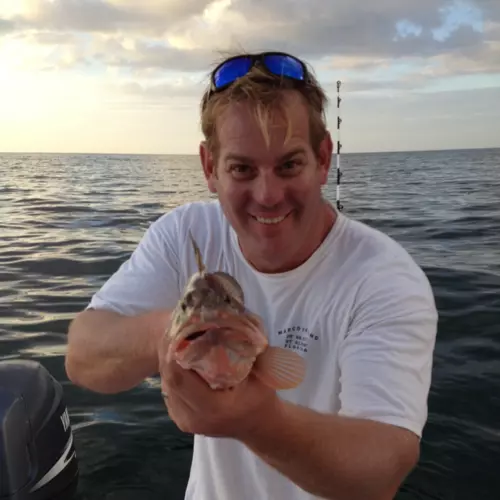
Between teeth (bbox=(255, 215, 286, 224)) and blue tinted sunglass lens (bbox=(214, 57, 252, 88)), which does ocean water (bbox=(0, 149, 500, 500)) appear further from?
blue tinted sunglass lens (bbox=(214, 57, 252, 88))

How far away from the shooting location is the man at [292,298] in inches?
95.3

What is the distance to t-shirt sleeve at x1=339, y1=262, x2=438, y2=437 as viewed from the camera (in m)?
2.46

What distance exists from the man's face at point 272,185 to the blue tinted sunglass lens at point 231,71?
0.18m

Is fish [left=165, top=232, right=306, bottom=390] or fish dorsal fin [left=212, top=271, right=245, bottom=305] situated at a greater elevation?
fish dorsal fin [left=212, top=271, right=245, bottom=305]

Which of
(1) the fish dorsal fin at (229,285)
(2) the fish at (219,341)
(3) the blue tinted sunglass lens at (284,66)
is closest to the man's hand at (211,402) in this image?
(2) the fish at (219,341)

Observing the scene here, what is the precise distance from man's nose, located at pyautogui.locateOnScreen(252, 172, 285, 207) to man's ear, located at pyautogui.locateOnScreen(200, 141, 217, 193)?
1.19 feet

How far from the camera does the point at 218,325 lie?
1623mm

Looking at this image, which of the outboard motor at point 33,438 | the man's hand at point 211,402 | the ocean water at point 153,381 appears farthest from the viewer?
the ocean water at point 153,381

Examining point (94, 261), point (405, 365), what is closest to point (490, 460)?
point (405, 365)

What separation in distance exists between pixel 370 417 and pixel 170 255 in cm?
139

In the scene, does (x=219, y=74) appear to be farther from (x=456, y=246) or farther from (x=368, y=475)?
(x=456, y=246)

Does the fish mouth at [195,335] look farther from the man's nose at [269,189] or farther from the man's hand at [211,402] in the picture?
the man's nose at [269,189]

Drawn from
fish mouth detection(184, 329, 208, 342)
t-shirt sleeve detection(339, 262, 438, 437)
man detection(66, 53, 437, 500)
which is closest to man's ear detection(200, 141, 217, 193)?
man detection(66, 53, 437, 500)

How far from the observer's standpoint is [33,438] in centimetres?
415
